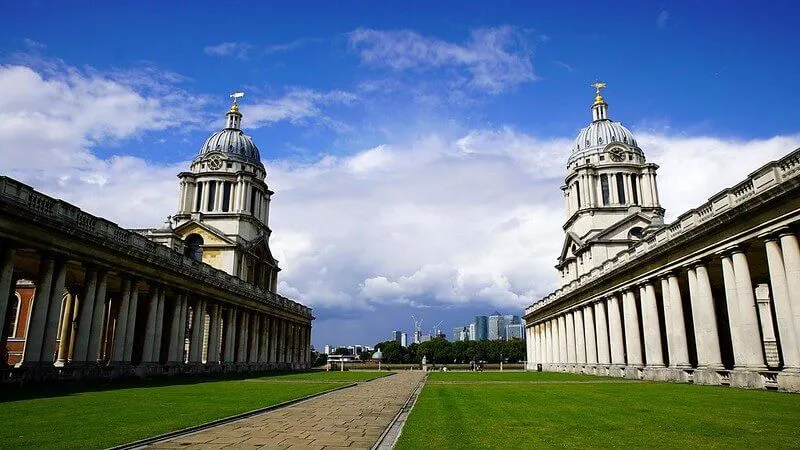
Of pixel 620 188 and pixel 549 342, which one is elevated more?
pixel 620 188

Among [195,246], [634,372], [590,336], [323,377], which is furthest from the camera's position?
[195,246]

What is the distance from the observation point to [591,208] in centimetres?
7900

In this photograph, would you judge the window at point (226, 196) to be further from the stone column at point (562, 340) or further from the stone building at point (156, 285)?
the stone column at point (562, 340)

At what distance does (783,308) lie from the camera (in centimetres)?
2644

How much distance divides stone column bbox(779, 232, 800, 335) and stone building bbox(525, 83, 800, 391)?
0.05 meters

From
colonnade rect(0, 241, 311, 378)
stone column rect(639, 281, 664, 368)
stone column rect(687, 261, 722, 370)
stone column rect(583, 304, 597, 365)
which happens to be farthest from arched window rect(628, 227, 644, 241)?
colonnade rect(0, 241, 311, 378)

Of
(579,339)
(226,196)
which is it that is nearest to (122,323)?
(226,196)

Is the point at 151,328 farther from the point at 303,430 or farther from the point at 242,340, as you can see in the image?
the point at 303,430

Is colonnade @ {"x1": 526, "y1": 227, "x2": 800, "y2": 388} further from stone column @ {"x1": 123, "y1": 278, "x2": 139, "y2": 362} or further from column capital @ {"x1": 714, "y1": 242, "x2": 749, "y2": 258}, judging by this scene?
stone column @ {"x1": 123, "y1": 278, "x2": 139, "y2": 362}

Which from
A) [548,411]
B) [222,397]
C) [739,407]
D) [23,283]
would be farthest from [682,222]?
[23,283]

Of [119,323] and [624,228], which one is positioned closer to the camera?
[119,323]

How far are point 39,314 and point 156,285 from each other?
1280 cm

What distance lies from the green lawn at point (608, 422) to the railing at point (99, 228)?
21673mm

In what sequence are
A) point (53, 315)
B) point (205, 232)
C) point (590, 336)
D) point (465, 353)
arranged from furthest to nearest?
point (465, 353) < point (205, 232) < point (590, 336) < point (53, 315)
